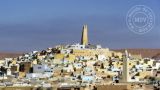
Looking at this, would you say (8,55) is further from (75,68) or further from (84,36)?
(75,68)

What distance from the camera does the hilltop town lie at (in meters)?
24.9

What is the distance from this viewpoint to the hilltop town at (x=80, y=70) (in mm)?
24906

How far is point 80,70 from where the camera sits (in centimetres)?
3084

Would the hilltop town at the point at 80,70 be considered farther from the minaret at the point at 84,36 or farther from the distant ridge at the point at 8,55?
the distant ridge at the point at 8,55

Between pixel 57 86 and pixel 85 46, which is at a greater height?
pixel 85 46

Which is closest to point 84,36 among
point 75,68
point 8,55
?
point 75,68

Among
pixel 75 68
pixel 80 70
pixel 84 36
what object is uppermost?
pixel 84 36

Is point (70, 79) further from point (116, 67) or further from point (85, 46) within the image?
point (85, 46)

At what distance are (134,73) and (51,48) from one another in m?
11.4

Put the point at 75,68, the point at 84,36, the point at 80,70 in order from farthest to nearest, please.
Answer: the point at 84,36
the point at 75,68
the point at 80,70

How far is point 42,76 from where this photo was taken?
29.5 meters

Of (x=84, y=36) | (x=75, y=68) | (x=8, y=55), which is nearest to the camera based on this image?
(x=75, y=68)

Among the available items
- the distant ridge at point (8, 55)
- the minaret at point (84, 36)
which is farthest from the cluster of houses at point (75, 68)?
the distant ridge at point (8, 55)

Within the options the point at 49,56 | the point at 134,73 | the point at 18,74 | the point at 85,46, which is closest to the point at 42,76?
the point at 18,74
